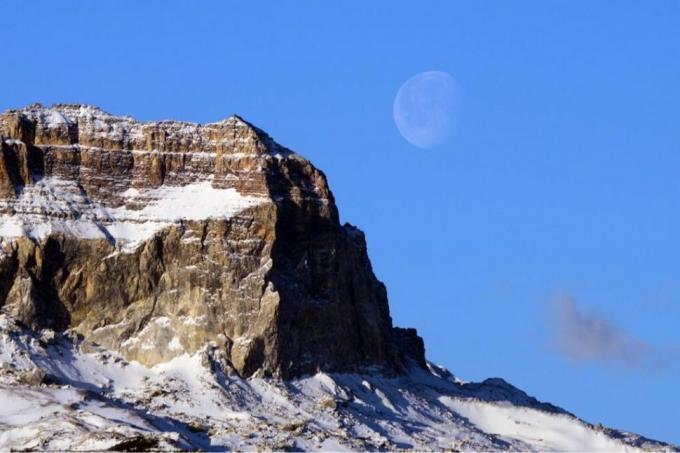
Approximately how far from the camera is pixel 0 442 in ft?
621

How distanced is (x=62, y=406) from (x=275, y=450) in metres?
16.3

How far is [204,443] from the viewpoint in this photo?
199m

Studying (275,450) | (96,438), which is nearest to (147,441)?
(96,438)

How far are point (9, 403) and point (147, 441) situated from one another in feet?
58.8

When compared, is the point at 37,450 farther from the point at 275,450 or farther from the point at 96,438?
the point at 275,450

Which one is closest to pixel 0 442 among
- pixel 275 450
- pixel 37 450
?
pixel 37 450

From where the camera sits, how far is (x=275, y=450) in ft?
652

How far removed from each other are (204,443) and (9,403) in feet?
49.3

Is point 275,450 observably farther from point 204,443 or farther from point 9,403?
point 9,403

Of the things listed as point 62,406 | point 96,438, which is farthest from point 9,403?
point 96,438

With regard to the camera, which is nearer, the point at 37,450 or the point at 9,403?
the point at 37,450

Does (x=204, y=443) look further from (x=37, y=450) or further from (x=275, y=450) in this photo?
(x=37, y=450)

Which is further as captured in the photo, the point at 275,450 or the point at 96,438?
the point at 275,450

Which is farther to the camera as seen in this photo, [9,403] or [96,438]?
A: [9,403]
